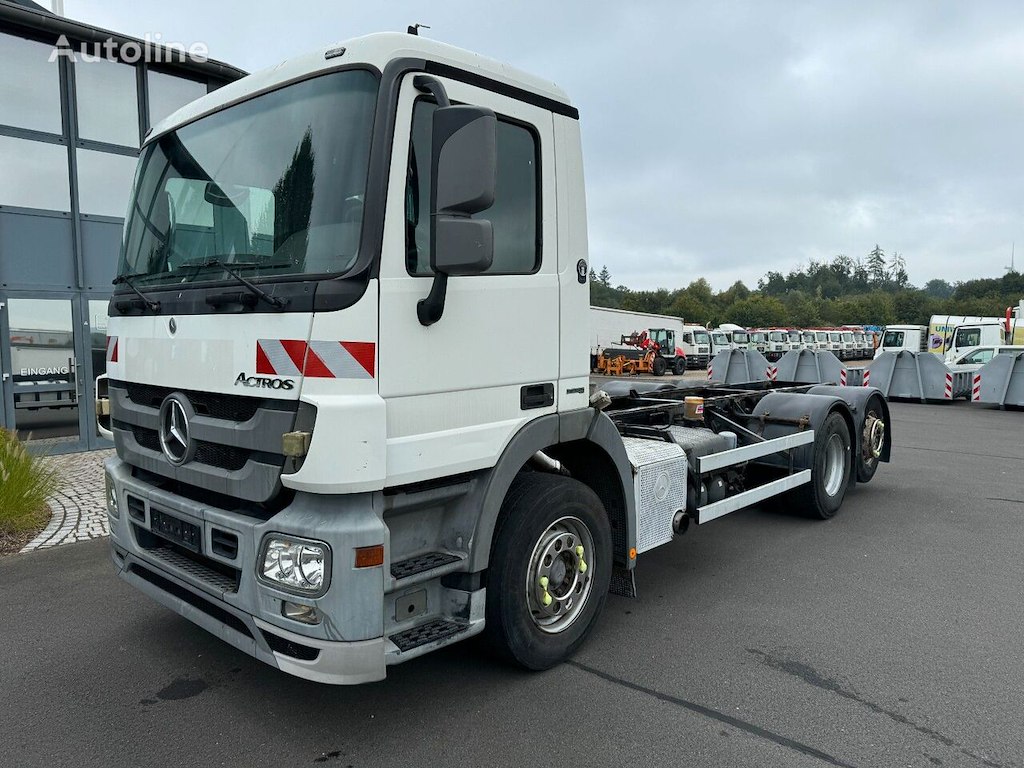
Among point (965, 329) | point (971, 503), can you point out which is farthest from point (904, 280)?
point (971, 503)

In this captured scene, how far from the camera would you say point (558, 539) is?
145 inches

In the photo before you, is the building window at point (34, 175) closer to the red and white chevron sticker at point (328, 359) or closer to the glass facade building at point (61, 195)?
the glass facade building at point (61, 195)

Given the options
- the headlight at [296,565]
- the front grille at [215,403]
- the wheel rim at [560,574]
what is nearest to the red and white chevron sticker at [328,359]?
the front grille at [215,403]

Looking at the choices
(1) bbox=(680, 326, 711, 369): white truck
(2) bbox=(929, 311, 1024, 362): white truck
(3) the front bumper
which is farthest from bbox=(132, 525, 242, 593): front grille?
(1) bbox=(680, 326, 711, 369): white truck

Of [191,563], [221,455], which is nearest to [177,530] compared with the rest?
[191,563]

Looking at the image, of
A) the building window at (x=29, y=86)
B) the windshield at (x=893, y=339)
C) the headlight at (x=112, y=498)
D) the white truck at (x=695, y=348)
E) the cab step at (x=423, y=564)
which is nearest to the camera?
the cab step at (x=423, y=564)

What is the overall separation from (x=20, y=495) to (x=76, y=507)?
0.88 metres

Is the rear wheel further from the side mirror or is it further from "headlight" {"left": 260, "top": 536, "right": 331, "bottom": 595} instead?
"headlight" {"left": 260, "top": 536, "right": 331, "bottom": 595}

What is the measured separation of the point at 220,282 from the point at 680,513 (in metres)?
3.12

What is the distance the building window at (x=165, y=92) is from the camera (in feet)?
34.4

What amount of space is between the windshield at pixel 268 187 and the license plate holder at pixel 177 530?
111 centimetres

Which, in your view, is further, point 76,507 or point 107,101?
point 107,101

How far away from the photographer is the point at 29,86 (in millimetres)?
9477

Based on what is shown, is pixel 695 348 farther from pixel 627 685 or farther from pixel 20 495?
pixel 627 685
